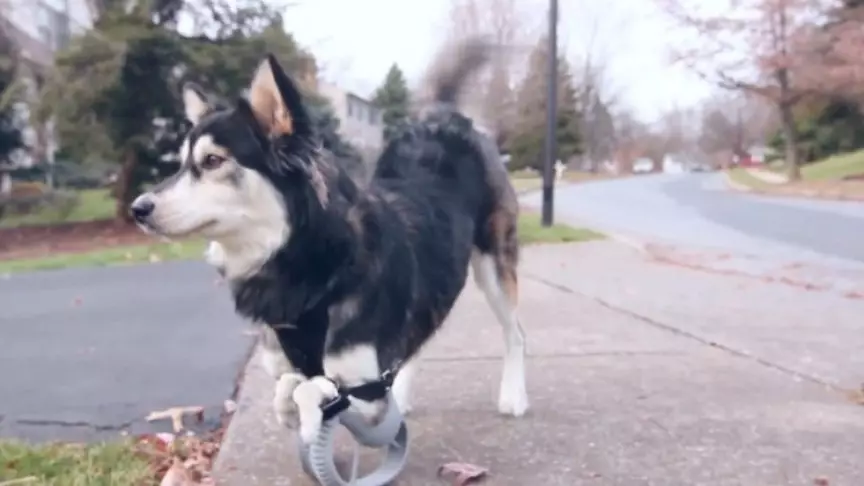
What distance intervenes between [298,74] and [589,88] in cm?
4970

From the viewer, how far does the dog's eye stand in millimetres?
3104

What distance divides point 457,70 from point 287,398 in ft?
8.29

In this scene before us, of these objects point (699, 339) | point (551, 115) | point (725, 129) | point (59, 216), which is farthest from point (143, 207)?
point (725, 129)

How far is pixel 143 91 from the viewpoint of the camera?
2095 cm

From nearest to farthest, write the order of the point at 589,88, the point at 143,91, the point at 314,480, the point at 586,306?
the point at 314,480 → the point at 586,306 → the point at 143,91 → the point at 589,88

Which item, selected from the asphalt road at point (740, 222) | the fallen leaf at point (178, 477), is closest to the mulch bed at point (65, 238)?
the asphalt road at point (740, 222)

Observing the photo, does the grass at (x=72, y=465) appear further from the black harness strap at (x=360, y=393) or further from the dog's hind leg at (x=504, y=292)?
the dog's hind leg at (x=504, y=292)

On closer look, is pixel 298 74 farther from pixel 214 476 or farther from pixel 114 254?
pixel 214 476

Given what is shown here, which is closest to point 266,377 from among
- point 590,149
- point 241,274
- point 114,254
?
point 241,274

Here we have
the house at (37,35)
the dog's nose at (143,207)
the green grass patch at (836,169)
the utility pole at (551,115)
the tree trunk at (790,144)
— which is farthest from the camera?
the tree trunk at (790,144)

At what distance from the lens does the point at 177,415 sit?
4.55 metres

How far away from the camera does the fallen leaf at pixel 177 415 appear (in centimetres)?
446

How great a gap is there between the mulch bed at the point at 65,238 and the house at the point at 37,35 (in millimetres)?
2055

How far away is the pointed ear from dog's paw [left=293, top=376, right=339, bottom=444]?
953 millimetres
